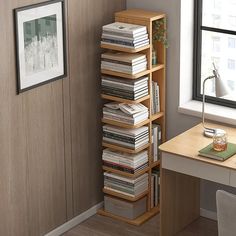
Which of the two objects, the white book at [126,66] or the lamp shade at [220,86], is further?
the white book at [126,66]

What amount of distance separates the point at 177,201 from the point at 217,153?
70cm

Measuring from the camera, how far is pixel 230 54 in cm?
559

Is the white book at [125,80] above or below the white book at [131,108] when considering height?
above

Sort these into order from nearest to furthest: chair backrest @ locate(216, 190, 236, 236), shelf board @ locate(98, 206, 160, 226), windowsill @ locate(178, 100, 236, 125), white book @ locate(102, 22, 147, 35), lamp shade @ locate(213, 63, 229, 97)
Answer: chair backrest @ locate(216, 190, 236, 236)
lamp shade @ locate(213, 63, 229, 97)
white book @ locate(102, 22, 147, 35)
windowsill @ locate(178, 100, 236, 125)
shelf board @ locate(98, 206, 160, 226)

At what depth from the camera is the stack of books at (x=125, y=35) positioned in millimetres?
5234

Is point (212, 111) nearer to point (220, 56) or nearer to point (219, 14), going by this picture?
point (220, 56)

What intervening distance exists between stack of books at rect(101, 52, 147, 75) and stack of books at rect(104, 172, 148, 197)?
79cm

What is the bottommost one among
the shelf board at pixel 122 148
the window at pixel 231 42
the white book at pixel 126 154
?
the white book at pixel 126 154

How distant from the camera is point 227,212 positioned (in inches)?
176

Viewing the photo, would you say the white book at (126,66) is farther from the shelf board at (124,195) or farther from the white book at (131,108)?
the shelf board at (124,195)

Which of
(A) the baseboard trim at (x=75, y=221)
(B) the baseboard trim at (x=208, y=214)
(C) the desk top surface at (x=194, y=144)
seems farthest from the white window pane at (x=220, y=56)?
(A) the baseboard trim at (x=75, y=221)

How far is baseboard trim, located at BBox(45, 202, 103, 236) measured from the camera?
553 cm

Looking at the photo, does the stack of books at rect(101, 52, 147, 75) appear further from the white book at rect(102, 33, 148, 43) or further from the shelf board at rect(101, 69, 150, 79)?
the white book at rect(102, 33, 148, 43)

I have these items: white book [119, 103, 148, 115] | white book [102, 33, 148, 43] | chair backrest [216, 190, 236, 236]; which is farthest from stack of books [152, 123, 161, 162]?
chair backrest [216, 190, 236, 236]
